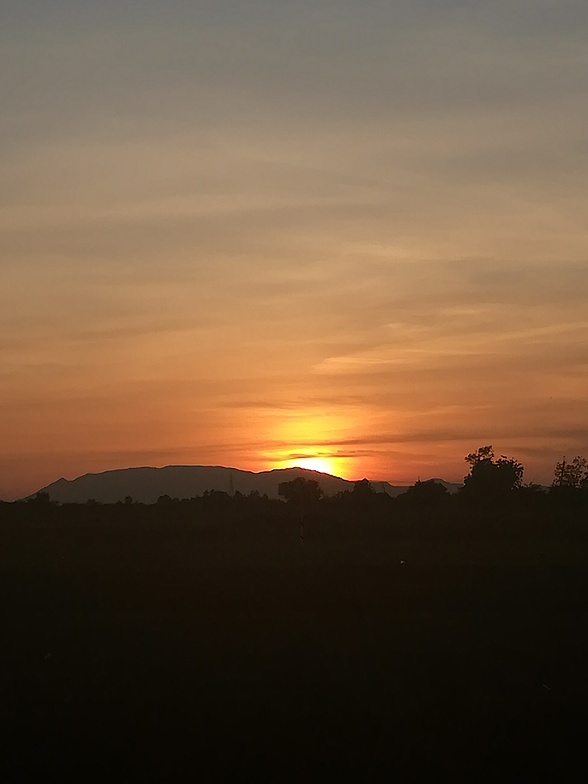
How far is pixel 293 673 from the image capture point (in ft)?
62.5

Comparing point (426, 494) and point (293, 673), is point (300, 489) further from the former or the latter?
point (293, 673)

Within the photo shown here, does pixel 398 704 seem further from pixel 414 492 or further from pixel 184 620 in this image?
pixel 414 492

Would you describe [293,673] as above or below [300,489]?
below

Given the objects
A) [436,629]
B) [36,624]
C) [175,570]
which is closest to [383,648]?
[436,629]

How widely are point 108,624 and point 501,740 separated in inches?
A: 432

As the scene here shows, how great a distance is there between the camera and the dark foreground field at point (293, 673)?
1460 cm

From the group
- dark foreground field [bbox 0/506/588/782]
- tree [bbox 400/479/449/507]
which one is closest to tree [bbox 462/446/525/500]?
tree [bbox 400/479/449/507]

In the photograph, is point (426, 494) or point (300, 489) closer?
point (426, 494)

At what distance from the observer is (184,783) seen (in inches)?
534

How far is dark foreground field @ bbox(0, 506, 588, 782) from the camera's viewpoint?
47.9 feet

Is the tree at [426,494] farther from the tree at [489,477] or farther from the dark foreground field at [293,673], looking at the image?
the dark foreground field at [293,673]

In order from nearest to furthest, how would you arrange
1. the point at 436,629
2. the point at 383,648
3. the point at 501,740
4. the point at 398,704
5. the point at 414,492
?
the point at 501,740 < the point at 398,704 < the point at 383,648 < the point at 436,629 < the point at 414,492

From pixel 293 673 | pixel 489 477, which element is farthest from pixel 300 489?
pixel 293 673

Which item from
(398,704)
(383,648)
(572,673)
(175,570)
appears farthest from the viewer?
(175,570)
